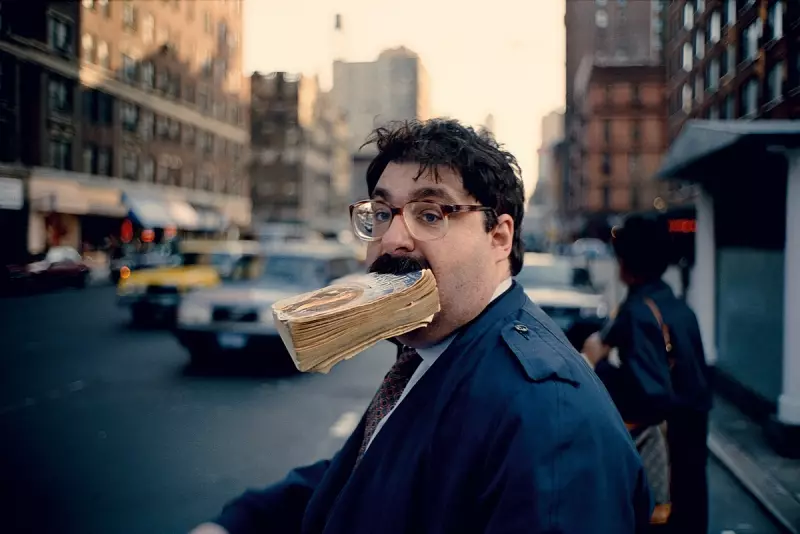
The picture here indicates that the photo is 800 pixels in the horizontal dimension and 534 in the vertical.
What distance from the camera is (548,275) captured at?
11297 mm

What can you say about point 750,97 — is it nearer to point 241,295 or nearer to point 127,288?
point 127,288

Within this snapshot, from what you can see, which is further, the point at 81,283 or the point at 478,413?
the point at 81,283

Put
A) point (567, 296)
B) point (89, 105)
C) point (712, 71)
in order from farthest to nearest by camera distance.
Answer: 1. point (567, 296)
2. point (712, 71)
3. point (89, 105)

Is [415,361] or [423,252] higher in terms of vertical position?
[423,252]

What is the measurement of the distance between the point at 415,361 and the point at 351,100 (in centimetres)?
385

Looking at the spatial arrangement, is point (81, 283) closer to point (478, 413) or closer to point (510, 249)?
point (510, 249)

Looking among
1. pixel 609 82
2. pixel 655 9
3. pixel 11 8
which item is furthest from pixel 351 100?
pixel 609 82

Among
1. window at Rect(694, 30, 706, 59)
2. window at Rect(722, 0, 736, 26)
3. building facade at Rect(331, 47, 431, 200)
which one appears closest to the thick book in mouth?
building facade at Rect(331, 47, 431, 200)

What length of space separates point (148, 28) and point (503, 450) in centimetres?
268

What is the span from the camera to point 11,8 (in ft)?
7.44

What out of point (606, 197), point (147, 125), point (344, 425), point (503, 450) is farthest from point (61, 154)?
point (606, 197)

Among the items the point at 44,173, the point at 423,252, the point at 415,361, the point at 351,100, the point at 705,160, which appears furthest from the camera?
the point at 705,160

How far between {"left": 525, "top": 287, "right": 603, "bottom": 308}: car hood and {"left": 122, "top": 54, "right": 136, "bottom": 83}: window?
24.8 ft

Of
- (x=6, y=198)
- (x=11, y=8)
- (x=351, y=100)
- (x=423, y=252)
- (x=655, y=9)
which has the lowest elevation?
(x=423, y=252)
